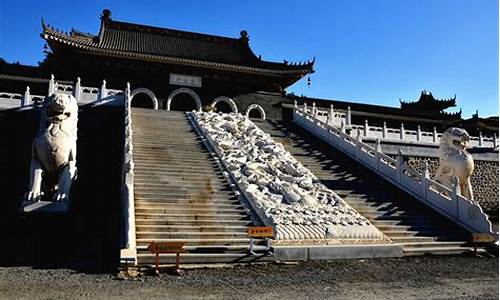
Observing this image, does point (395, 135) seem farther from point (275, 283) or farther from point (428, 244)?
point (275, 283)

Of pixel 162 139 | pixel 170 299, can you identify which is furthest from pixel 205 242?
pixel 162 139

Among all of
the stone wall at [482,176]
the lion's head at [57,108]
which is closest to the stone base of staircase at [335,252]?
the lion's head at [57,108]

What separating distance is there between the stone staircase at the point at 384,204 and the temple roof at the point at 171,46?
864 cm

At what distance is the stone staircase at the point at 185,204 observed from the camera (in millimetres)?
7462

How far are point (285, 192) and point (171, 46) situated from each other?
1889cm

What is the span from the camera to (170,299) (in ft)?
16.6

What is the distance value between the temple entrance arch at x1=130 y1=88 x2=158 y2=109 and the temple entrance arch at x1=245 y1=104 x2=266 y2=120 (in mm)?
5033

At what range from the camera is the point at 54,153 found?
28.0 ft

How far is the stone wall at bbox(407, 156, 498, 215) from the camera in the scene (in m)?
18.4

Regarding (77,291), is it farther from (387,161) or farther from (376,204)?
(387,161)

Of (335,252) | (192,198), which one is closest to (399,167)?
(335,252)

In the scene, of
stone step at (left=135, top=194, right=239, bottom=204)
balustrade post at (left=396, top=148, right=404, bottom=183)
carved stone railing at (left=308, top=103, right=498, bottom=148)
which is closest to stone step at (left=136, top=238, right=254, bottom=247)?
stone step at (left=135, top=194, right=239, bottom=204)

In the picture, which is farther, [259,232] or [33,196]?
[33,196]

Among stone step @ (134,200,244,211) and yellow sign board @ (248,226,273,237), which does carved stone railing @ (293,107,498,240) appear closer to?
stone step @ (134,200,244,211)
